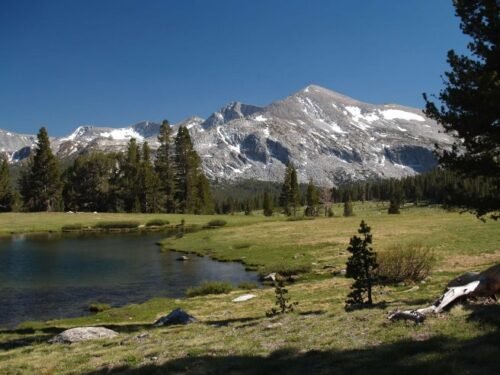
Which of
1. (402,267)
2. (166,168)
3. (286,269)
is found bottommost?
(286,269)

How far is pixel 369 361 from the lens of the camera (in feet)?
43.3

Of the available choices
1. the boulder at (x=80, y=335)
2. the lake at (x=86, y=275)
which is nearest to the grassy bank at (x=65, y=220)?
the lake at (x=86, y=275)

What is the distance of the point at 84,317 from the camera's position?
3322 centimetres

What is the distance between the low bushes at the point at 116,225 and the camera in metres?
105

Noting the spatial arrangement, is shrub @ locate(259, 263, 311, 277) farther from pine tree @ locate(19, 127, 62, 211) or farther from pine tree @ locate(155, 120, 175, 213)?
pine tree @ locate(19, 127, 62, 211)

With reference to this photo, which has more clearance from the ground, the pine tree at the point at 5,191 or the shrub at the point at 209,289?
the pine tree at the point at 5,191

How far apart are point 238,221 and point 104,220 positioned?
96.6 feet

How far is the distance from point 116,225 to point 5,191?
166ft

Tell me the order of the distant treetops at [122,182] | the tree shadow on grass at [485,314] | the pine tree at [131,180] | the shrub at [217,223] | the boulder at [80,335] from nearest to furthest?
the tree shadow on grass at [485,314] < the boulder at [80,335] < the shrub at [217,223] < the distant treetops at [122,182] < the pine tree at [131,180]

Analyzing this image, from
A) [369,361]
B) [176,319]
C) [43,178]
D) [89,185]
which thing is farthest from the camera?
[89,185]

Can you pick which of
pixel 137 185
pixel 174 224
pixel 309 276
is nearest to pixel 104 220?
pixel 174 224

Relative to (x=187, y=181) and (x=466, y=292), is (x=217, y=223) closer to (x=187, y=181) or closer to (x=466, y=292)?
(x=187, y=181)

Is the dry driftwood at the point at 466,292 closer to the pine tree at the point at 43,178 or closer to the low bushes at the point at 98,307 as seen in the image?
the low bushes at the point at 98,307

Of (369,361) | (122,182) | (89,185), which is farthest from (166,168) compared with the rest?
(369,361)
